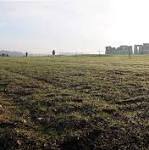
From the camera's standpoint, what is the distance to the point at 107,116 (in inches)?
704

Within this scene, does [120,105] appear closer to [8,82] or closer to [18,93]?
[18,93]

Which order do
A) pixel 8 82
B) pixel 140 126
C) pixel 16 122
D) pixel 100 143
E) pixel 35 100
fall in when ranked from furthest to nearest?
pixel 8 82
pixel 35 100
pixel 16 122
pixel 140 126
pixel 100 143

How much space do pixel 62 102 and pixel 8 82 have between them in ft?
41.7

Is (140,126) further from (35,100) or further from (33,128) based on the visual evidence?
(35,100)

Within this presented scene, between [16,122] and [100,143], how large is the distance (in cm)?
466

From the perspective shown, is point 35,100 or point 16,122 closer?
point 16,122

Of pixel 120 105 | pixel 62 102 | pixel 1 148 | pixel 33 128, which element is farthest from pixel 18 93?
pixel 1 148

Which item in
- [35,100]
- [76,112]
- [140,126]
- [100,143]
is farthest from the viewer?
[35,100]

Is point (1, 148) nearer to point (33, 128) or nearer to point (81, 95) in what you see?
point (33, 128)

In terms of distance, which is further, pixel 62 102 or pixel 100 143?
pixel 62 102

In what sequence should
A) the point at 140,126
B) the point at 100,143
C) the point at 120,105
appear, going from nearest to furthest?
the point at 100,143 < the point at 140,126 < the point at 120,105

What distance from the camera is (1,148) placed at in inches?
587

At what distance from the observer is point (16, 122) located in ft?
58.0

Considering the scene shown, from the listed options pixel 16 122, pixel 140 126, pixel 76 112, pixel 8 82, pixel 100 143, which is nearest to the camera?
pixel 100 143
